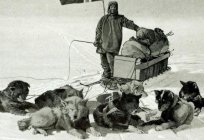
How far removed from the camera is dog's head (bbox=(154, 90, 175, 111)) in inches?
175

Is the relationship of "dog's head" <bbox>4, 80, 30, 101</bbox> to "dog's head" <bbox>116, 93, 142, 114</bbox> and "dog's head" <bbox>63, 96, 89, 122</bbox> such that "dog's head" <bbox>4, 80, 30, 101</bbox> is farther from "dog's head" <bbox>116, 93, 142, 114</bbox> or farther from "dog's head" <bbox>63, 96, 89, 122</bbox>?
"dog's head" <bbox>116, 93, 142, 114</bbox>

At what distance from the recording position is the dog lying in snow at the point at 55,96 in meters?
4.55

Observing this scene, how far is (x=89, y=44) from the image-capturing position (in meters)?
4.62

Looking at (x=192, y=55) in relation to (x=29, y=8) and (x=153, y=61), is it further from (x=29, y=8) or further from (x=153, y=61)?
(x=29, y=8)

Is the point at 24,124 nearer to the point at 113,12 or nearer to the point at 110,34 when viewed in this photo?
the point at 110,34

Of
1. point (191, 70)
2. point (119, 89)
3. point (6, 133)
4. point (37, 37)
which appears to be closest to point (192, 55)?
point (191, 70)

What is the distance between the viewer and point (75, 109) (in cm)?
447

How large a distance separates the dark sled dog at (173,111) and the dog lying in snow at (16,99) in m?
1.04

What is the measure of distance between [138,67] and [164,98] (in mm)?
328

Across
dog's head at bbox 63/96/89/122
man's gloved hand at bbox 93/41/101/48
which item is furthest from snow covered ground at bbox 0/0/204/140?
dog's head at bbox 63/96/89/122

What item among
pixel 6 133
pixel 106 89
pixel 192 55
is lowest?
pixel 6 133

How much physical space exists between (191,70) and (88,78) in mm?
861

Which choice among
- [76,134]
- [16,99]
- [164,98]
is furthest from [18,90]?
[164,98]

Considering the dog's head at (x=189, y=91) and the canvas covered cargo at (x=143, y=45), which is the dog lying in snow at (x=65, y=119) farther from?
the dog's head at (x=189, y=91)
